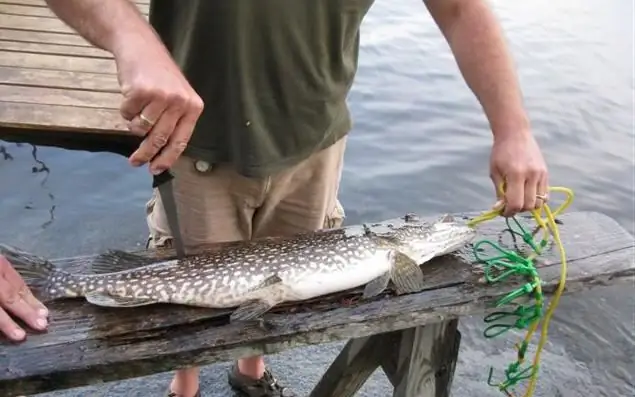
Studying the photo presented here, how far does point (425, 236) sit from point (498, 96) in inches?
24.3

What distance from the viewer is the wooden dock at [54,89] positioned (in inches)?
226

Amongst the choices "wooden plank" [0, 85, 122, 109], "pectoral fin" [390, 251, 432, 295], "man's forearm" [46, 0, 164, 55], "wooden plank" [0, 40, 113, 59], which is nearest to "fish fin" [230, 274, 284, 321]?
"pectoral fin" [390, 251, 432, 295]

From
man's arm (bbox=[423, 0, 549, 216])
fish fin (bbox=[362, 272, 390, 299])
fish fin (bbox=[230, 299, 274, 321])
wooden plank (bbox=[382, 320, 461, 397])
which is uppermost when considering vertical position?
man's arm (bbox=[423, 0, 549, 216])

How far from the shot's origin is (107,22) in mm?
2119

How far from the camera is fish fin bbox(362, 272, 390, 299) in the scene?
2.44 m

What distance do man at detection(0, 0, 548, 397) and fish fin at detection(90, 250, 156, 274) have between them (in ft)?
1.26

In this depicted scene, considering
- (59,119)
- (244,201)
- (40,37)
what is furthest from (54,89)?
(244,201)

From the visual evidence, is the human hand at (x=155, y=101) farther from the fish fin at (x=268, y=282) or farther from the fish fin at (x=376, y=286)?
the fish fin at (x=376, y=286)

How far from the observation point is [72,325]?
→ 2.20m

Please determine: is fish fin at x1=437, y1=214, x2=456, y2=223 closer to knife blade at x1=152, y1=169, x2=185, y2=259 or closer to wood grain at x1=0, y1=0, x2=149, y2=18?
knife blade at x1=152, y1=169, x2=185, y2=259

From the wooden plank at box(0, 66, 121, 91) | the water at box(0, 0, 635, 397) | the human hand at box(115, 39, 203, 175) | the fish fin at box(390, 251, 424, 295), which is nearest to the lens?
the human hand at box(115, 39, 203, 175)

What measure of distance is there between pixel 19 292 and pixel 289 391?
2.00 m

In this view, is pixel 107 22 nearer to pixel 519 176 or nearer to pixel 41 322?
pixel 41 322

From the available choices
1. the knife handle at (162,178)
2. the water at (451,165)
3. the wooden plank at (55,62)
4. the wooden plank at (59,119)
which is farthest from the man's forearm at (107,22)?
the wooden plank at (55,62)
